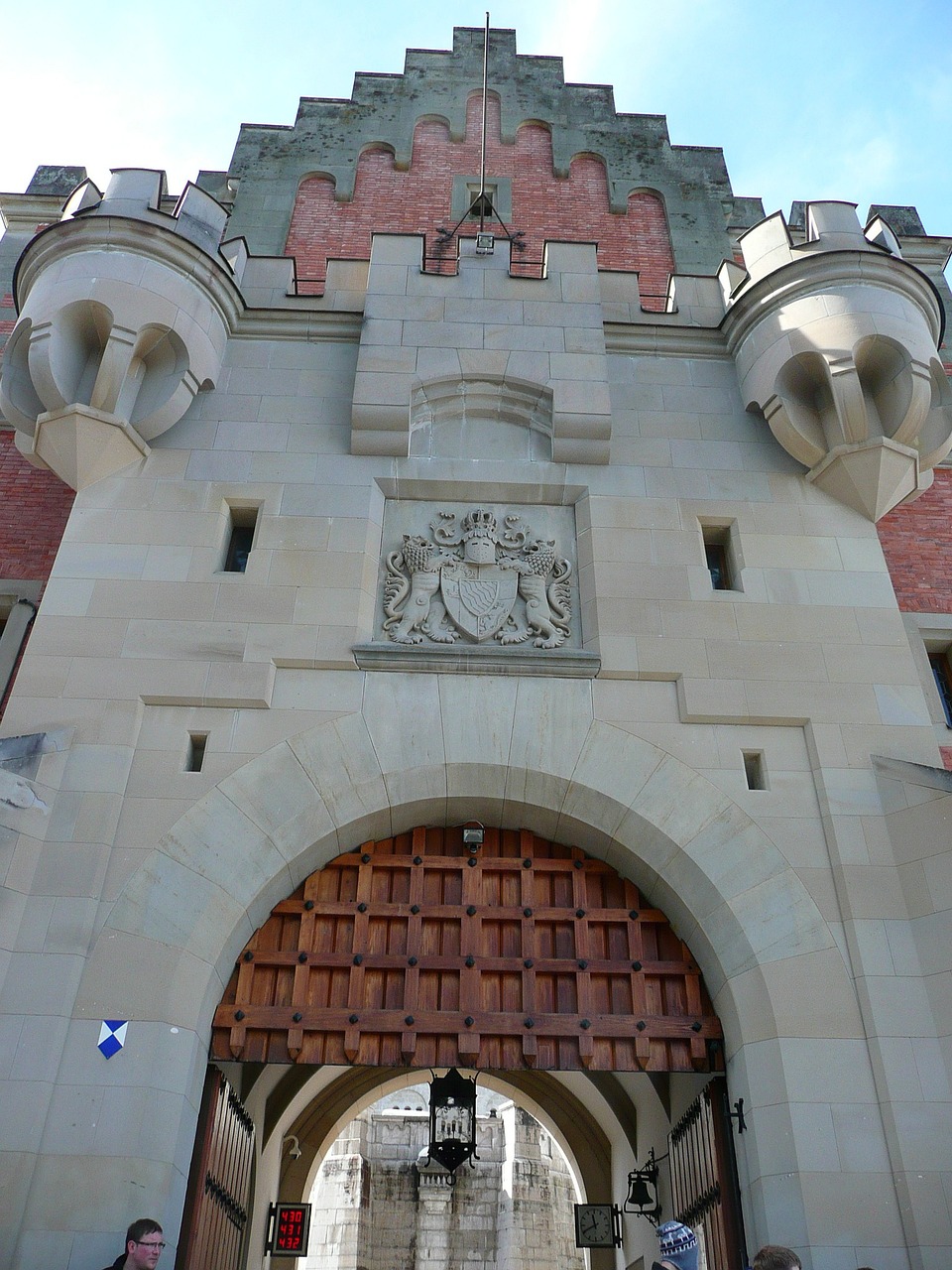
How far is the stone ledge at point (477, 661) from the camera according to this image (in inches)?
324

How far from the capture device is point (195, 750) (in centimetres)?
795

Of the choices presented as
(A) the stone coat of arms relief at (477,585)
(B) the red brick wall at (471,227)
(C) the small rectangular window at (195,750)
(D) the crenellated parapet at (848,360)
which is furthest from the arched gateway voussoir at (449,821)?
(B) the red brick wall at (471,227)

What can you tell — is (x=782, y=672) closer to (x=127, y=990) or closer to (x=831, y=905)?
(x=831, y=905)

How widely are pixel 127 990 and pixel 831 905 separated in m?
4.95

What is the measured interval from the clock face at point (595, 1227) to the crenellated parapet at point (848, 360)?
888 centimetres

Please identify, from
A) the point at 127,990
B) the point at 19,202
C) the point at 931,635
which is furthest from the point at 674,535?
the point at 19,202

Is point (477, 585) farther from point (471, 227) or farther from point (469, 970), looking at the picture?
point (471, 227)

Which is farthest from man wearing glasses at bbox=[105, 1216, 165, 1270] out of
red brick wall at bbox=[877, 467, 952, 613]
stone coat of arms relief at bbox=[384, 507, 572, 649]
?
red brick wall at bbox=[877, 467, 952, 613]

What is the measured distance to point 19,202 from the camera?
12844mm

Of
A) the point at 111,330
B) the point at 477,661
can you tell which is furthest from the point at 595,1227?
the point at 111,330

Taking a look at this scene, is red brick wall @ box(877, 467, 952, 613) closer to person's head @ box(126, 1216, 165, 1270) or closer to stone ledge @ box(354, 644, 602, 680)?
stone ledge @ box(354, 644, 602, 680)

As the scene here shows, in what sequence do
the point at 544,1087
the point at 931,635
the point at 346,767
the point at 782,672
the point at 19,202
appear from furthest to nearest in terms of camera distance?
the point at 544,1087, the point at 19,202, the point at 931,635, the point at 782,672, the point at 346,767

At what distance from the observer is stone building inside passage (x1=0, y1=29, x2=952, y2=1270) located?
6.77 m

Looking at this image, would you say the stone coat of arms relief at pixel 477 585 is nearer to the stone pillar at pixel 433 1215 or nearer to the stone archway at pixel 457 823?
the stone archway at pixel 457 823
